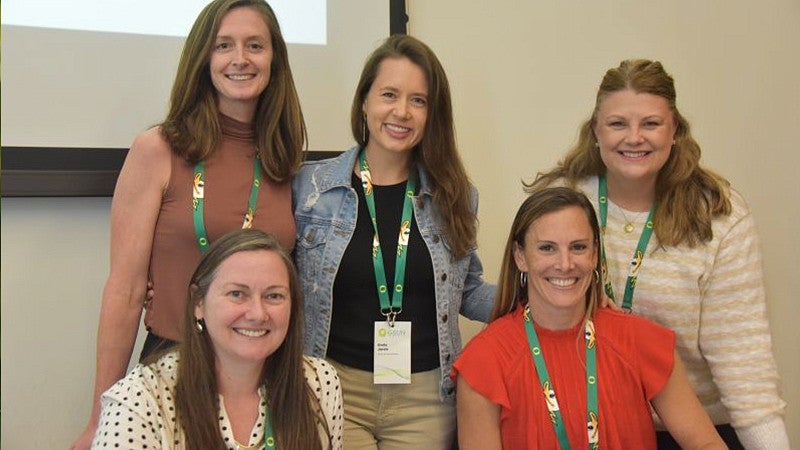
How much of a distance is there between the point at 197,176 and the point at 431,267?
0.63 meters

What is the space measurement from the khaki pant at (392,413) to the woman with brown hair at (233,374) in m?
0.19

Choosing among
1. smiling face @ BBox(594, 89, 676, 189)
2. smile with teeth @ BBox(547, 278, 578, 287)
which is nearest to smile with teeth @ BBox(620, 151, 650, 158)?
smiling face @ BBox(594, 89, 676, 189)

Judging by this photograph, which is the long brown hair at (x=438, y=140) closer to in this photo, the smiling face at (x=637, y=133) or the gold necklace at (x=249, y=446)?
the smiling face at (x=637, y=133)

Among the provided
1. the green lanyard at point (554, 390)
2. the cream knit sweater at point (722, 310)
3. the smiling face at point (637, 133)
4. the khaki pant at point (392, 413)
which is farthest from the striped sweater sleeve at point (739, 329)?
the khaki pant at point (392, 413)

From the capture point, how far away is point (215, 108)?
1.91 meters

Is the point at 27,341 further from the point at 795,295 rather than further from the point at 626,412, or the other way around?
the point at 795,295

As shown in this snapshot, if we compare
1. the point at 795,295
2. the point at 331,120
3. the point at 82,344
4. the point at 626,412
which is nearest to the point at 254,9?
the point at 331,120

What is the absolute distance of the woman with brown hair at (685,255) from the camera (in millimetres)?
1904

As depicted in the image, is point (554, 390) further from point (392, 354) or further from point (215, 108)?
point (215, 108)

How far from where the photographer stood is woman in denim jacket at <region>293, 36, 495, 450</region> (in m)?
1.88

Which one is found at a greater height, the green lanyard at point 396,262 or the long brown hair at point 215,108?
the long brown hair at point 215,108

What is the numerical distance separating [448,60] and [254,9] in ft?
3.10

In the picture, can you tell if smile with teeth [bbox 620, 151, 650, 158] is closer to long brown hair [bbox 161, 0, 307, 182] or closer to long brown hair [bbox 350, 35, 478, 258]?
long brown hair [bbox 350, 35, 478, 258]

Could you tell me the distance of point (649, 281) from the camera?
1.98m
